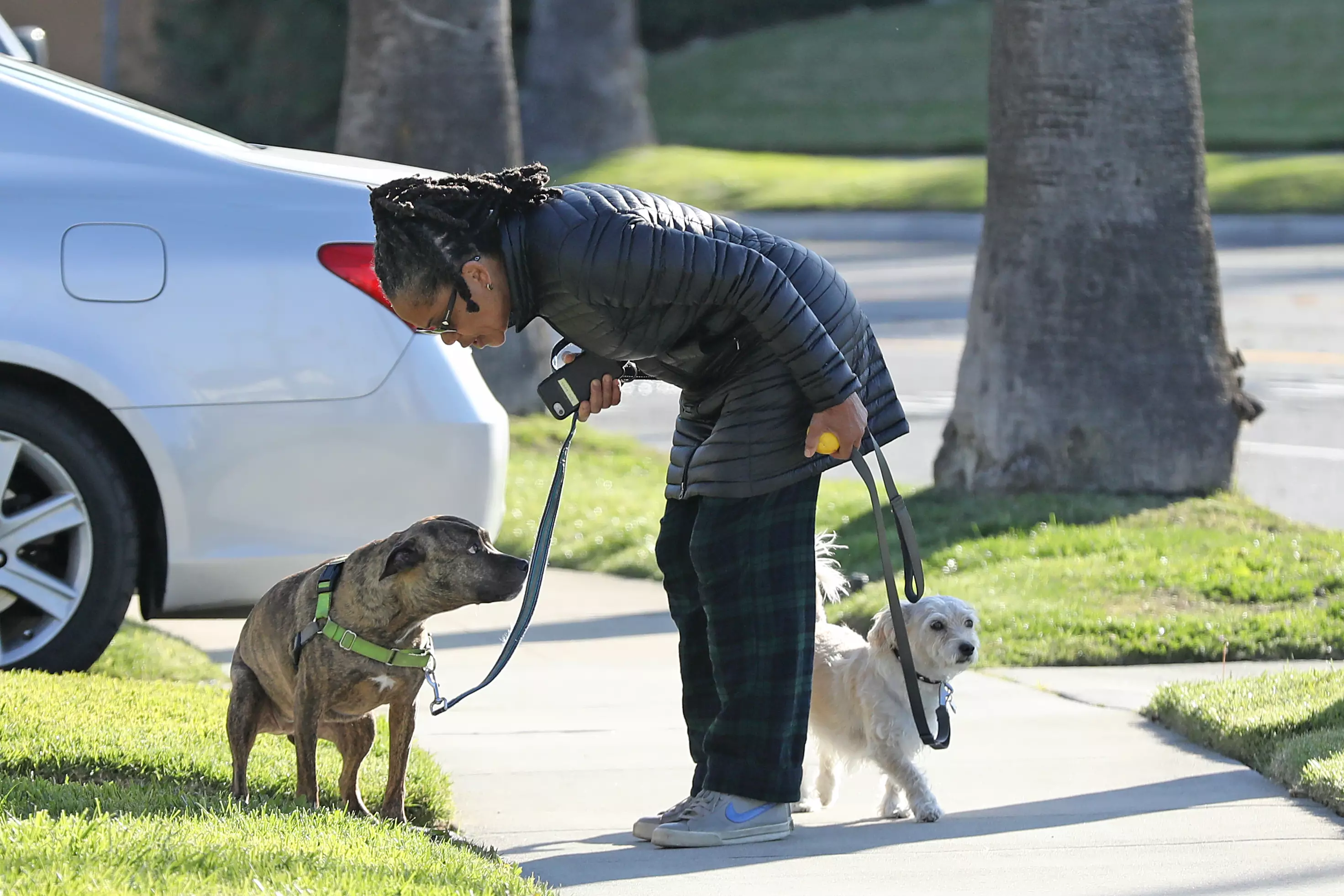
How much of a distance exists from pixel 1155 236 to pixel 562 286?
469 centimetres

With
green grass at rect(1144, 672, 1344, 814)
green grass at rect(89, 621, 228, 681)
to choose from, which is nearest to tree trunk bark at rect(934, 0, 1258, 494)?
green grass at rect(1144, 672, 1344, 814)

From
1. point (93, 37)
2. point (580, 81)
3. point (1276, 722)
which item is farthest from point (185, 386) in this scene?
point (93, 37)

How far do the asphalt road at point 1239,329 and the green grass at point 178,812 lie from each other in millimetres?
1617

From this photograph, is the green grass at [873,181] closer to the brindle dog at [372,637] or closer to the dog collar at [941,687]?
the dog collar at [941,687]

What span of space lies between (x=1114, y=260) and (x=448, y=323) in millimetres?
4697

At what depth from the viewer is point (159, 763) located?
14.2 feet

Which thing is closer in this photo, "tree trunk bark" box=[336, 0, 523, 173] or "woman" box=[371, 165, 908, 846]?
"woman" box=[371, 165, 908, 846]

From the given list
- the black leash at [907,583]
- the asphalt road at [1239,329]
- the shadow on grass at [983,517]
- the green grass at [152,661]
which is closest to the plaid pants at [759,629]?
Result: the black leash at [907,583]

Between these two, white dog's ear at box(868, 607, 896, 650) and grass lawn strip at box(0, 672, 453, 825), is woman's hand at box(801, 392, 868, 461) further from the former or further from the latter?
grass lawn strip at box(0, 672, 453, 825)

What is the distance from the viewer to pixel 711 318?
13.1 feet

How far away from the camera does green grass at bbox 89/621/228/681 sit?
555cm

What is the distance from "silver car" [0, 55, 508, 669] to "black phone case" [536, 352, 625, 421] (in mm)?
1082

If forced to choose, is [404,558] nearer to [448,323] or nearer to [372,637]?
[372,637]

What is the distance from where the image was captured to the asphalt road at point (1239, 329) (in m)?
10.1
